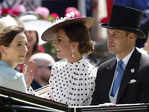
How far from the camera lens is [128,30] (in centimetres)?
512

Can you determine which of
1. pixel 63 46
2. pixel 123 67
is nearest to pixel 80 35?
pixel 63 46

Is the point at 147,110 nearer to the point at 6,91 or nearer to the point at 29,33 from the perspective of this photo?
the point at 6,91

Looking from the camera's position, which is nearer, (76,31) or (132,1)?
(76,31)

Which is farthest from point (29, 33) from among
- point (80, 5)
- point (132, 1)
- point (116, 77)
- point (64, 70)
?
point (80, 5)

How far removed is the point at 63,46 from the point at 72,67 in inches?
7.9

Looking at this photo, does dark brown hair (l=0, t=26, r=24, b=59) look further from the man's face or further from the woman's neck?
the man's face

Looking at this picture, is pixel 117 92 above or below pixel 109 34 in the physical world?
below

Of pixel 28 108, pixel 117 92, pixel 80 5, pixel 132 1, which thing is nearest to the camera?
pixel 28 108

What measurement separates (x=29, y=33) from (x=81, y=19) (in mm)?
810

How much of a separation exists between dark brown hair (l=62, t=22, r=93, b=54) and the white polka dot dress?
0.12 metres

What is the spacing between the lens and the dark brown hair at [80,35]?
17.5ft

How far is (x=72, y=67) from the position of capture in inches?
209

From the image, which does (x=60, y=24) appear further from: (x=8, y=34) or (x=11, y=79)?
(x=11, y=79)

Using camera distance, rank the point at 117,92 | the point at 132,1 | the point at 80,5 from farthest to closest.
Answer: the point at 80,5, the point at 132,1, the point at 117,92
